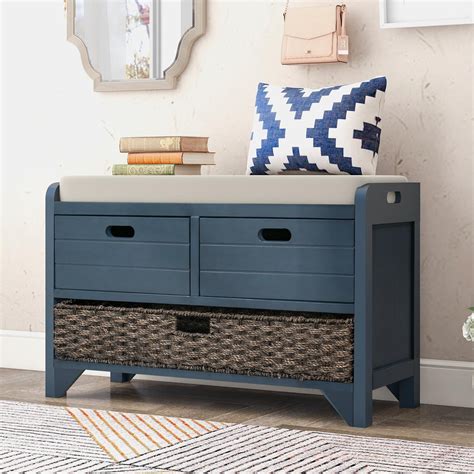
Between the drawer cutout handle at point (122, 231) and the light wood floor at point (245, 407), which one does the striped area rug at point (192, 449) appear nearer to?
the light wood floor at point (245, 407)

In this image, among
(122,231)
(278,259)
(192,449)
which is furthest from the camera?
(122,231)

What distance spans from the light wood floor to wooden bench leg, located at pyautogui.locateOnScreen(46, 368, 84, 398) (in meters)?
0.03

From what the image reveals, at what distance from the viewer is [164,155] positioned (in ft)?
10.3

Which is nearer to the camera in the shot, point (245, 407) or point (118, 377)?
point (245, 407)

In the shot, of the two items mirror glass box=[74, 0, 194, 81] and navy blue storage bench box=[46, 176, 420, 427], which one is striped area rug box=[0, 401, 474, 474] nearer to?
navy blue storage bench box=[46, 176, 420, 427]

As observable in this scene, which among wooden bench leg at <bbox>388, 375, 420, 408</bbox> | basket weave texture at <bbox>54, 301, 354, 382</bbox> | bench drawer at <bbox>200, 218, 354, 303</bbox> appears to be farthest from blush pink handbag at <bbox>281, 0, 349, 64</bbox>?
wooden bench leg at <bbox>388, 375, 420, 408</bbox>

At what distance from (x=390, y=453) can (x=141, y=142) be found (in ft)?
4.04

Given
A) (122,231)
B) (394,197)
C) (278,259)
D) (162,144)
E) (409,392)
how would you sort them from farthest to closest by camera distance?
(122,231), (162,144), (409,392), (394,197), (278,259)

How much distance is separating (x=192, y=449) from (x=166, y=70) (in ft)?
4.70

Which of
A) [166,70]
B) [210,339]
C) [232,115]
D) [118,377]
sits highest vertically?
[166,70]

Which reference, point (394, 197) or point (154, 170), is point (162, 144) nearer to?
point (154, 170)

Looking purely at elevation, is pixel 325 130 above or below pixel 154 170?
above

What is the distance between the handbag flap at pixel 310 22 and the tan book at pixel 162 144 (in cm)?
42

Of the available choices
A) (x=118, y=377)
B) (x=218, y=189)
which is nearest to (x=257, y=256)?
(x=218, y=189)
